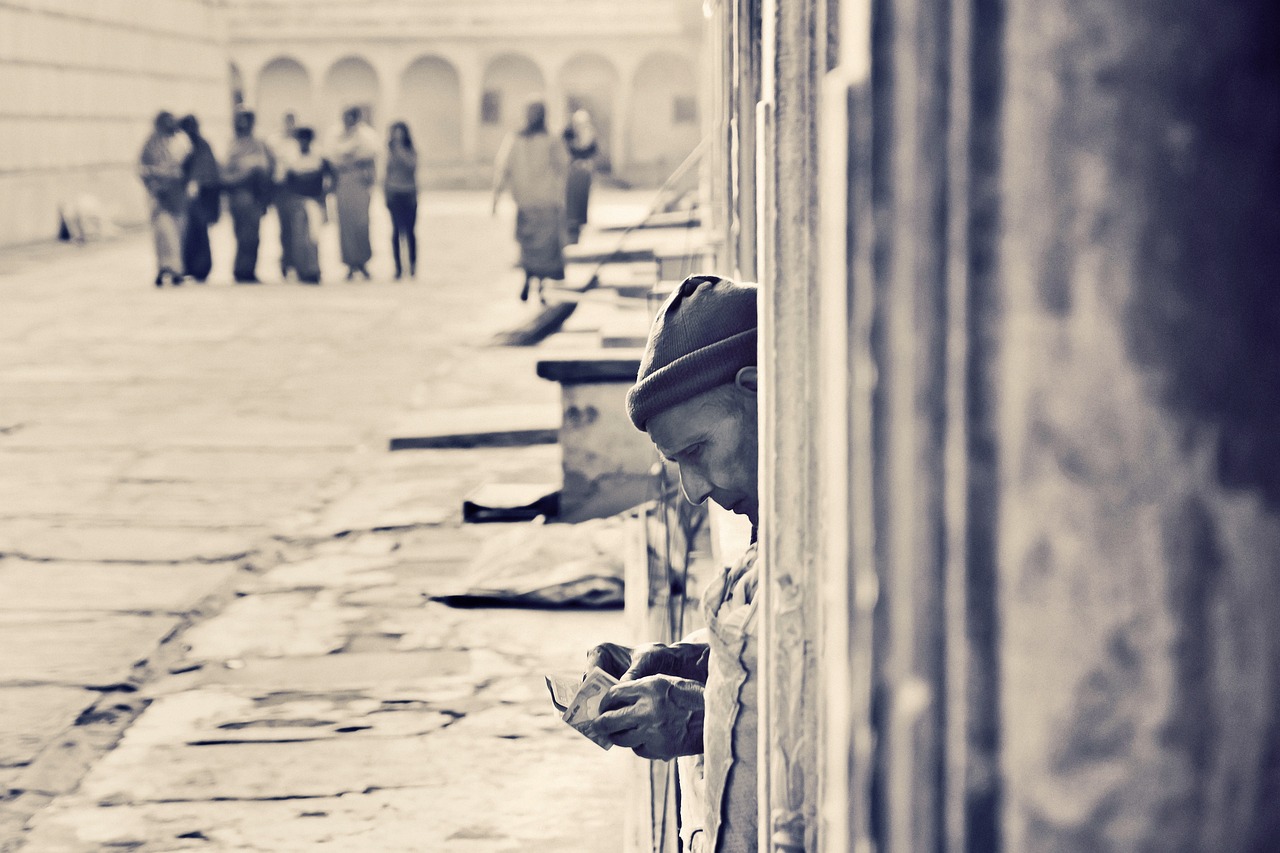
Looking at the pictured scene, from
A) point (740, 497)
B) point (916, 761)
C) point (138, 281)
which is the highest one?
point (916, 761)

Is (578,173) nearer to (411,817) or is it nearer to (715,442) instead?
(411,817)

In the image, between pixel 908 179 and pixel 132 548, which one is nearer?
pixel 908 179

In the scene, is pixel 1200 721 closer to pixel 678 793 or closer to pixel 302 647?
pixel 678 793

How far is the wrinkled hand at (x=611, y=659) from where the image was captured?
243cm

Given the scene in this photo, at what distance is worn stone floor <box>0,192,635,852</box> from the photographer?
3.70m

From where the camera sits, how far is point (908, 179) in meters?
0.74

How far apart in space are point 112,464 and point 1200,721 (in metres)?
7.59

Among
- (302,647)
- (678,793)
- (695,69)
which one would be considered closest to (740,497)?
(678,793)

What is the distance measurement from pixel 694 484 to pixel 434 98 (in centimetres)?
4149

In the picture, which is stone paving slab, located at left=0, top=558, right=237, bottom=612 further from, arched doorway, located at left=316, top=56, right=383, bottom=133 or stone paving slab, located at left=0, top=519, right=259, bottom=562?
arched doorway, located at left=316, top=56, right=383, bottom=133

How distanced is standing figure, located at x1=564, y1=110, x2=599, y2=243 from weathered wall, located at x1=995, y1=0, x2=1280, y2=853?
747 inches

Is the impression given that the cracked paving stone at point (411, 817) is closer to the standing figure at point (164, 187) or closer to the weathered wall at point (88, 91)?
the standing figure at point (164, 187)

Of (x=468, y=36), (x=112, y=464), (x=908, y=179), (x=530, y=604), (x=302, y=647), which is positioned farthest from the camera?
(x=468, y=36)

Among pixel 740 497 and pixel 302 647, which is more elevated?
pixel 740 497
